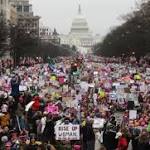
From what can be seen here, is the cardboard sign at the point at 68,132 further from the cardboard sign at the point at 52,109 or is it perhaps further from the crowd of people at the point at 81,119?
the cardboard sign at the point at 52,109

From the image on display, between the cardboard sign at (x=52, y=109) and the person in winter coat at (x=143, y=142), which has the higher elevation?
the cardboard sign at (x=52, y=109)

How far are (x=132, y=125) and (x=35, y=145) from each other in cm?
377

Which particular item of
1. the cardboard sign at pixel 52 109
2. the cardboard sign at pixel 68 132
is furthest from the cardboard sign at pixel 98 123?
the cardboard sign at pixel 52 109

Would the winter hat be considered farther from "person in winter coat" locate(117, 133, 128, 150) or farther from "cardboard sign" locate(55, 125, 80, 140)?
"person in winter coat" locate(117, 133, 128, 150)

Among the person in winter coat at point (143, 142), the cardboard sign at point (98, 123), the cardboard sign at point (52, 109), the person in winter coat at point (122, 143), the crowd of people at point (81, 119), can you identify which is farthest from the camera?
the cardboard sign at point (52, 109)

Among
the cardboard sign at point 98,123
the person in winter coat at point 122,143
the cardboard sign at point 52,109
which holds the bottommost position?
the person in winter coat at point 122,143

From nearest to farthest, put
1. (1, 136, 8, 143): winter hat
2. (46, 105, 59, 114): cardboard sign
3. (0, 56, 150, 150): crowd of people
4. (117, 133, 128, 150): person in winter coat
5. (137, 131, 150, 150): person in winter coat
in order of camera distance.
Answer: (137, 131, 150, 150): person in winter coat, (117, 133, 128, 150): person in winter coat, (0, 56, 150, 150): crowd of people, (1, 136, 8, 143): winter hat, (46, 105, 59, 114): cardboard sign

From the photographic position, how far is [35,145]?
18375 mm

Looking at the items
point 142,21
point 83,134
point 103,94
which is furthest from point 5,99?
point 142,21

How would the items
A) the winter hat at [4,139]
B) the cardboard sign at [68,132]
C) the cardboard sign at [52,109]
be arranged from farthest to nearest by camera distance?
the cardboard sign at [52,109]
the cardboard sign at [68,132]
the winter hat at [4,139]

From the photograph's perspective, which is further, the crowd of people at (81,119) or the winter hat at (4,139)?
the winter hat at (4,139)

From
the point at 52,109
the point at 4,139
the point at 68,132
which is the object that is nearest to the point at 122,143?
the point at 68,132

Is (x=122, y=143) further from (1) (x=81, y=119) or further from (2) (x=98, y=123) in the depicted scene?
(1) (x=81, y=119)

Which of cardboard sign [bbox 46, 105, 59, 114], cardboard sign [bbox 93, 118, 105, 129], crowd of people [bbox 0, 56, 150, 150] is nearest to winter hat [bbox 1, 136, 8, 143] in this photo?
crowd of people [bbox 0, 56, 150, 150]
